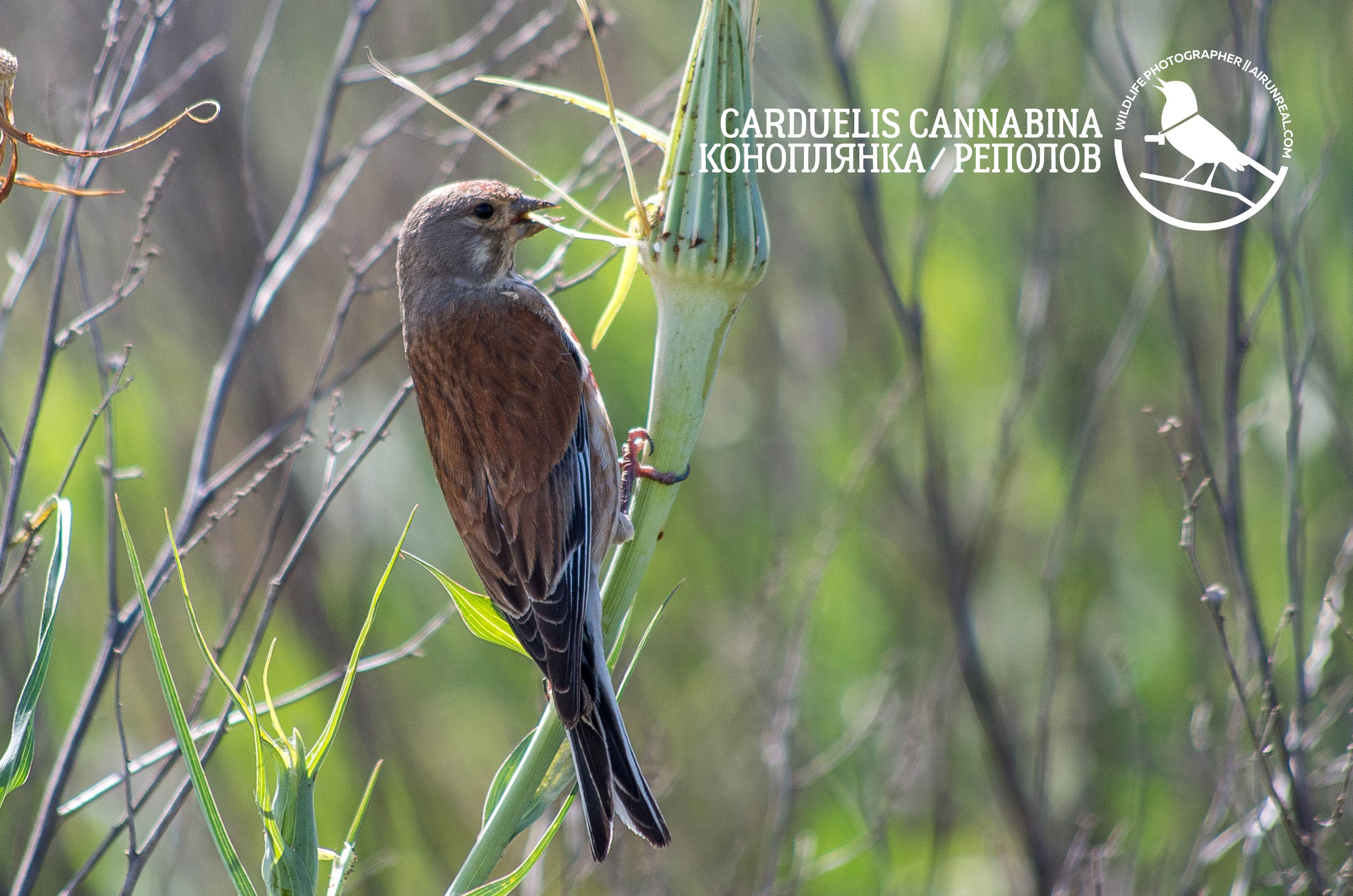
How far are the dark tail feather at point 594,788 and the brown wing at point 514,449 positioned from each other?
0.39 metres

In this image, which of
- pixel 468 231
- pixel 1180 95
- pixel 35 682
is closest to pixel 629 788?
pixel 35 682

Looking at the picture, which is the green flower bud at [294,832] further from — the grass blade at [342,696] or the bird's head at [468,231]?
the bird's head at [468,231]

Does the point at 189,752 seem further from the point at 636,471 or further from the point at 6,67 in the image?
the point at 636,471

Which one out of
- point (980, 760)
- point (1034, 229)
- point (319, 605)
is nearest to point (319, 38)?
point (319, 605)

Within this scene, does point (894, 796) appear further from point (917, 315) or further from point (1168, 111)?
point (1168, 111)

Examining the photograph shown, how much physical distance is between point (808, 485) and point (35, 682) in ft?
11.3

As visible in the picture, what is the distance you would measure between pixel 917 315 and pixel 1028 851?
157 cm

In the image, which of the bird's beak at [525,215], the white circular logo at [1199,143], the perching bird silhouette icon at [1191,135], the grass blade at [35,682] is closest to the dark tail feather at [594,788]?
the grass blade at [35,682]

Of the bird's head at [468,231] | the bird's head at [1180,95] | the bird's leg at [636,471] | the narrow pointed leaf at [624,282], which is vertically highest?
the bird's head at [1180,95]

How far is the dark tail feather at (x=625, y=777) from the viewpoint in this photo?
1844 mm

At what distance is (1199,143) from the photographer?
2.98 meters

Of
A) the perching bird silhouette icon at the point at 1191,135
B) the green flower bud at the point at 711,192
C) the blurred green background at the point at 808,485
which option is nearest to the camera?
the green flower bud at the point at 711,192

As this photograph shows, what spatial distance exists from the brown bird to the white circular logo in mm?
1294

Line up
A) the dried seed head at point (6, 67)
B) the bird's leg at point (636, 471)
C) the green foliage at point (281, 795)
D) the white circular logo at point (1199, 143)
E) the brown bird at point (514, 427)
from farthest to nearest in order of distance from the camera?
the white circular logo at point (1199, 143) < the brown bird at point (514, 427) < the bird's leg at point (636, 471) < the green foliage at point (281, 795) < the dried seed head at point (6, 67)
